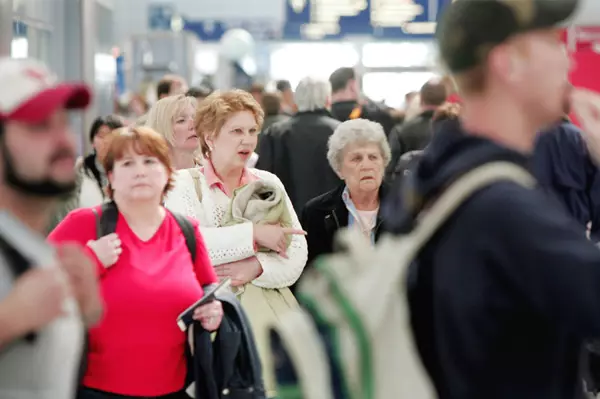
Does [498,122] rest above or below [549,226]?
above

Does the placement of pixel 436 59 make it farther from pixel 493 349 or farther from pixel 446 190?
pixel 493 349

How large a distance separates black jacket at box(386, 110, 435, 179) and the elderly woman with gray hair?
2.66m

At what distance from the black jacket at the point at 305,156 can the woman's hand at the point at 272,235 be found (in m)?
2.83

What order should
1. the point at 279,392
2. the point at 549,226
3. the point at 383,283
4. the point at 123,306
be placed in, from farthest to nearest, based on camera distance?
1. the point at 123,306
2. the point at 279,392
3. the point at 383,283
4. the point at 549,226

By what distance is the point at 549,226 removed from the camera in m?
1.80

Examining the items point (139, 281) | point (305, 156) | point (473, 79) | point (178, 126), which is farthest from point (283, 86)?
Result: point (473, 79)

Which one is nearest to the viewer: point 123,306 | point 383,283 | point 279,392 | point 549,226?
point 549,226

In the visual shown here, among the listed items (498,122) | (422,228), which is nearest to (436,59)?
(498,122)

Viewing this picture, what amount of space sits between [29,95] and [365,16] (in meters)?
17.2

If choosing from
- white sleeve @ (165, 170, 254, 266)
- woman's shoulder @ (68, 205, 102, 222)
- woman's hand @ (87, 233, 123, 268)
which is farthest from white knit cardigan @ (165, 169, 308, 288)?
woman's hand @ (87, 233, 123, 268)

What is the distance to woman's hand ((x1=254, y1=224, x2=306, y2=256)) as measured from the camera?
4316 mm

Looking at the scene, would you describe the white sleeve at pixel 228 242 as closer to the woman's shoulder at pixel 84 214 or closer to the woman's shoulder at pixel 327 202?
the woman's shoulder at pixel 84 214

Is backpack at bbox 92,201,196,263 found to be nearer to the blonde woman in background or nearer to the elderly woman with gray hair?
the elderly woman with gray hair

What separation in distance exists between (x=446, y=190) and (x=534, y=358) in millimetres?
315
